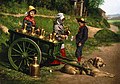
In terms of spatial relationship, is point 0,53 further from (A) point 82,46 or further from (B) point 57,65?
(A) point 82,46

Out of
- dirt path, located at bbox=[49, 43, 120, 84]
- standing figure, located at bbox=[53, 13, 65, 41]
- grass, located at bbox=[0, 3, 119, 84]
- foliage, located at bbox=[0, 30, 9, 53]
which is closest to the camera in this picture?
dirt path, located at bbox=[49, 43, 120, 84]

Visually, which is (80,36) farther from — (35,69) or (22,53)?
(22,53)

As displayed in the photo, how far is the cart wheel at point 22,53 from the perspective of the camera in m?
8.48

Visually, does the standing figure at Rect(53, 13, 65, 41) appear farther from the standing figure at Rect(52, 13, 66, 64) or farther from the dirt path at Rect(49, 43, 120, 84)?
the dirt path at Rect(49, 43, 120, 84)

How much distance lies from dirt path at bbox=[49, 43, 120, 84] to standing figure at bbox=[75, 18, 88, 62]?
0.25m

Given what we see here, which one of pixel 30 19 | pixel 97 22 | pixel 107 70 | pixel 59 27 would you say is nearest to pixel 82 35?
pixel 97 22

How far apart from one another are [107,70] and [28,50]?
1861mm

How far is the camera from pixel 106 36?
857 centimetres

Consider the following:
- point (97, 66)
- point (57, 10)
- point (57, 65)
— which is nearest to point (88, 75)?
point (97, 66)

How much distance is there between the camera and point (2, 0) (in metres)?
9.53

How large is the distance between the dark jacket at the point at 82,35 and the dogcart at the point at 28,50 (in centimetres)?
41

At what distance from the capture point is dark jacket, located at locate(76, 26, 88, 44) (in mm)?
8492

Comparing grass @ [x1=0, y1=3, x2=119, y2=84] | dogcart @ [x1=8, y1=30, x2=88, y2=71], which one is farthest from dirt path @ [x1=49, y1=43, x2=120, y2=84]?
dogcart @ [x1=8, y1=30, x2=88, y2=71]

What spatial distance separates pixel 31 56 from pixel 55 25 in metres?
0.90
